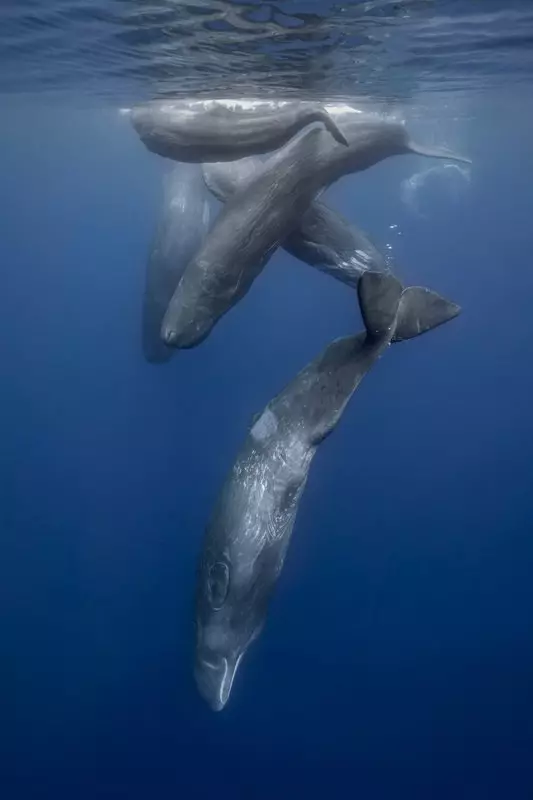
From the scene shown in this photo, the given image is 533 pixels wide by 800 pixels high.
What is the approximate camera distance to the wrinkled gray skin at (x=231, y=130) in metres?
10.3

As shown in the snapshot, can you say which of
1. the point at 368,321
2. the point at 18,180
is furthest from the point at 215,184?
the point at 18,180

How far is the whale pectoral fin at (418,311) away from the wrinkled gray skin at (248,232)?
1986 millimetres

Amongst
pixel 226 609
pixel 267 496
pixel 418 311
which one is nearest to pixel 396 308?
pixel 418 311

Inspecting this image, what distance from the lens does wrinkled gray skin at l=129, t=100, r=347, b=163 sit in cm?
1027

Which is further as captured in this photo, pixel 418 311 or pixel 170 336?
pixel 170 336

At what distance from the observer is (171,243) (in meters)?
15.1

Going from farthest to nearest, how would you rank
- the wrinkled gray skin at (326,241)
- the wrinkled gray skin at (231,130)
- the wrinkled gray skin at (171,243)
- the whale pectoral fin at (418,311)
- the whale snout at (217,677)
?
1. the wrinkled gray skin at (171,243)
2. the wrinkled gray skin at (326,241)
3. the wrinkled gray skin at (231,130)
4. the whale snout at (217,677)
5. the whale pectoral fin at (418,311)

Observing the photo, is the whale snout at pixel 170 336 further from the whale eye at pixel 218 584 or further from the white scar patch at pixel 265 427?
the whale eye at pixel 218 584

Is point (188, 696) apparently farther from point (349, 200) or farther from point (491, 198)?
point (491, 198)

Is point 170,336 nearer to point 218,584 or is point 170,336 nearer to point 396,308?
point 396,308

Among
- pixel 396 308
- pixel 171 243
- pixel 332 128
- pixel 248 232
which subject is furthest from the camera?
pixel 171 243

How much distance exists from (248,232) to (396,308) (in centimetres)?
218

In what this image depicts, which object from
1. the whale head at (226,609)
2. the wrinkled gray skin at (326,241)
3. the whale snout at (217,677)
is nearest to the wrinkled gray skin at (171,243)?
the wrinkled gray skin at (326,241)

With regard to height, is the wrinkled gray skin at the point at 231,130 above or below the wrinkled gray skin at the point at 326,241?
above
